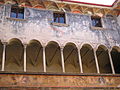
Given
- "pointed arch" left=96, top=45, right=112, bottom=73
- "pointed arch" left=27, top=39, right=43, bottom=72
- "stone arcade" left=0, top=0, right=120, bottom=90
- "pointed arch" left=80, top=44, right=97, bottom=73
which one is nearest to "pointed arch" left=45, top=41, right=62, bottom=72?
"stone arcade" left=0, top=0, right=120, bottom=90

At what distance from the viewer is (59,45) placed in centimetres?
1078

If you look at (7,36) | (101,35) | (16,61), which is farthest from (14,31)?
(101,35)

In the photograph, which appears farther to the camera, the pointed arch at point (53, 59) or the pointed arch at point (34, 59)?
the pointed arch at point (53, 59)

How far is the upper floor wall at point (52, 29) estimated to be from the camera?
34.3ft

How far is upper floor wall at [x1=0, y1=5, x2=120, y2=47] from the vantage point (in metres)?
10.5

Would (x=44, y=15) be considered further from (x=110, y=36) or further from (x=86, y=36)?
(x=110, y=36)

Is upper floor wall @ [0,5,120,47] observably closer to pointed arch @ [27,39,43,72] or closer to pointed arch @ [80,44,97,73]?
pointed arch @ [80,44,97,73]

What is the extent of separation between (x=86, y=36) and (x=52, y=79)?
148 inches

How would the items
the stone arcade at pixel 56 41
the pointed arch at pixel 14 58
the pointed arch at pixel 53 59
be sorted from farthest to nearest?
1. the pointed arch at pixel 53 59
2. the pointed arch at pixel 14 58
3. the stone arcade at pixel 56 41

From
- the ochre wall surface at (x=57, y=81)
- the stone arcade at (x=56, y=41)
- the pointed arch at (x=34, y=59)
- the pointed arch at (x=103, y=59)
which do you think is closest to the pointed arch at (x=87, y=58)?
the stone arcade at (x=56, y=41)

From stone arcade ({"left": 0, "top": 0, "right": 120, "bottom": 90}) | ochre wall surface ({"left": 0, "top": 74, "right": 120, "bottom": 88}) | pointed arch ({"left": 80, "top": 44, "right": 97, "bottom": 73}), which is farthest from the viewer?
pointed arch ({"left": 80, "top": 44, "right": 97, "bottom": 73})

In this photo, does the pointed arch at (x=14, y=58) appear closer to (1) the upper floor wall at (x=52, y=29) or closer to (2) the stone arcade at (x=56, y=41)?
(2) the stone arcade at (x=56, y=41)

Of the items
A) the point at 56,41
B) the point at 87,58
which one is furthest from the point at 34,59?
the point at 87,58

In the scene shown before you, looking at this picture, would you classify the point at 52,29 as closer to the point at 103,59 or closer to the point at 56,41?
the point at 56,41
